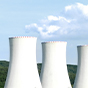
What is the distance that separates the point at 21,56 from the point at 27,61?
518 mm

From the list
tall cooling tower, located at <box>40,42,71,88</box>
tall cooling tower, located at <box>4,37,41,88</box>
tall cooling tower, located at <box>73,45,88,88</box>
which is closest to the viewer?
tall cooling tower, located at <box>4,37,41,88</box>

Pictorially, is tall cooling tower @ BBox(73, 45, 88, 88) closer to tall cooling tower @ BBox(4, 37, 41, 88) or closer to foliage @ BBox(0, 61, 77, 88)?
tall cooling tower @ BBox(4, 37, 41, 88)

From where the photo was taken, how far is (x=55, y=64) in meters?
23.5

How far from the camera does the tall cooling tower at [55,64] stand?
2342cm

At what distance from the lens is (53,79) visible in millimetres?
23859

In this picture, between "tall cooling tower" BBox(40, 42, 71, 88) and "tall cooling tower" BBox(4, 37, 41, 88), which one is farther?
"tall cooling tower" BBox(40, 42, 71, 88)

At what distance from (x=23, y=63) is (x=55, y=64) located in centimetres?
418

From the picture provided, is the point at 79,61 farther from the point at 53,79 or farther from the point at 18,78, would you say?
the point at 18,78

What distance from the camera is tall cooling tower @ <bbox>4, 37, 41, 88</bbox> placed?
65.4 ft

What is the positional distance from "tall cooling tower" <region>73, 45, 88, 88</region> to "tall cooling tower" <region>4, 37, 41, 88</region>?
5.90m

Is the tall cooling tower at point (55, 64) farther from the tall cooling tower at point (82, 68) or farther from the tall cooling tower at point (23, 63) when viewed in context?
the tall cooling tower at point (23, 63)

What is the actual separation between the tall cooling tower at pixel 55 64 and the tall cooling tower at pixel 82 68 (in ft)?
4.95

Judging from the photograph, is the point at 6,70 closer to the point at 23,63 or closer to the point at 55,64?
the point at 55,64

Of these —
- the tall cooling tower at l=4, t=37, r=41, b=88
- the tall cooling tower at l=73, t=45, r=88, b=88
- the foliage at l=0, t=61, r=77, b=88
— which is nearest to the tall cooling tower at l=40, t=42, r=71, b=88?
the tall cooling tower at l=73, t=45, r=88, b=88
